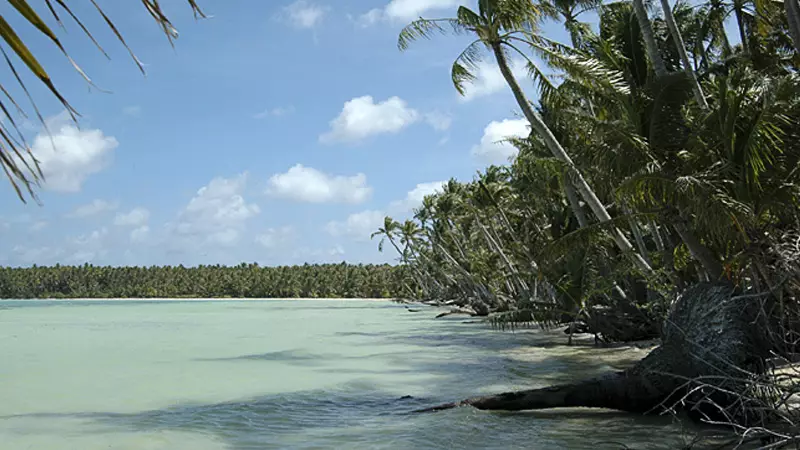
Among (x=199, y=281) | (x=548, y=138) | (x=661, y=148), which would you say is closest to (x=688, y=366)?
(x=661, y=148)

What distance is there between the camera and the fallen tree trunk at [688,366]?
7.18m

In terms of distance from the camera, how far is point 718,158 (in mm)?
9406

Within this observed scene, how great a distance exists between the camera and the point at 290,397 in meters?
10.3

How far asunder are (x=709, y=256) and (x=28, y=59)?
1035 centimetres

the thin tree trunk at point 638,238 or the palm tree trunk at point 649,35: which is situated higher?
the palm tree trunk at point 649,35

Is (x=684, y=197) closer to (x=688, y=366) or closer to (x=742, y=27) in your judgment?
(x=688, y=366)

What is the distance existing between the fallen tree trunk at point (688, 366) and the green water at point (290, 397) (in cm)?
22

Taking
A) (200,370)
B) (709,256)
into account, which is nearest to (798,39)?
(709,256)

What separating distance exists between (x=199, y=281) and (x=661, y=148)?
354 feet

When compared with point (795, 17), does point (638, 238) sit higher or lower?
lower

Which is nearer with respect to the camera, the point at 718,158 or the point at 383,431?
the point at 383,431

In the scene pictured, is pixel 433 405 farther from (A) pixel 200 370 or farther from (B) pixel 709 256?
(A) pixel 200 370

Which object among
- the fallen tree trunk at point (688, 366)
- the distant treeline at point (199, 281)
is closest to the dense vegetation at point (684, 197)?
the fallen tree trunk at point (688, 366)

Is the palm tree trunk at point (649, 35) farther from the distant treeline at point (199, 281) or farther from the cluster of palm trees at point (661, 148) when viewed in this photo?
the distant treeline at point (199, 281)
